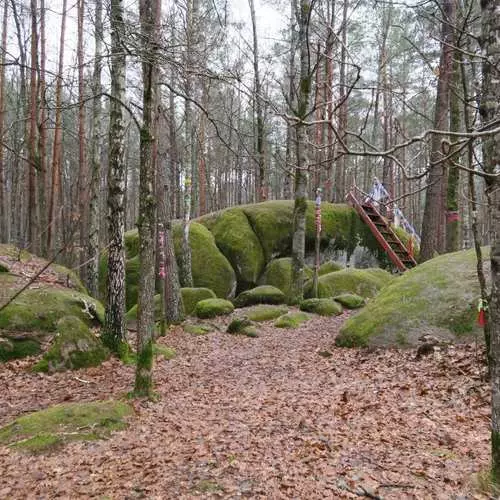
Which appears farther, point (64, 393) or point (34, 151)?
point (34, 151)

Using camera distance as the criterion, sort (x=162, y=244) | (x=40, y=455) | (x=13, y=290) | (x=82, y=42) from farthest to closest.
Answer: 1. (x=82, y=42)
2. (x=162, y=244)
3. (x=13, y=290)
4. (x=40, y=455)

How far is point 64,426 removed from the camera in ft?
15.0

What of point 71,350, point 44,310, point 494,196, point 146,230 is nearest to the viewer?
point 494,196

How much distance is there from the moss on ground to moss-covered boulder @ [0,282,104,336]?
3595 mm

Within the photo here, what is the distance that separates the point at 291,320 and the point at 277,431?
6049 millimetres

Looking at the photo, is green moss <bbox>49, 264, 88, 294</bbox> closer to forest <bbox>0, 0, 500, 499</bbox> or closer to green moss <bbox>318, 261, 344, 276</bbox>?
forest <bbox>0, 0, 500, 499</bbox>

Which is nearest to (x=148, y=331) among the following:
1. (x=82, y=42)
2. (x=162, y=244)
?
(x=162, y=244)

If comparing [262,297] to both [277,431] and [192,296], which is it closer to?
[192,296]

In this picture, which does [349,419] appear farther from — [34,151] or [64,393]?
[34,151]

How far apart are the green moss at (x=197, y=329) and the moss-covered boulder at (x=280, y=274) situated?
176 inches

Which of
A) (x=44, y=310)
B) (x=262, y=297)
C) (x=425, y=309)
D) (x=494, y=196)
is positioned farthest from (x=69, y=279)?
(x=494, y=196)

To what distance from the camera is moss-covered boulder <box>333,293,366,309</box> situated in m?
12.3

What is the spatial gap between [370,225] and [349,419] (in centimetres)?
1295

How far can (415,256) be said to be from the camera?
667 inches
